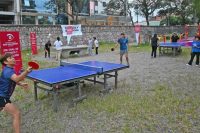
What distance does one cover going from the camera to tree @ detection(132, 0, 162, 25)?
5736cm

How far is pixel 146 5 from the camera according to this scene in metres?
57.9

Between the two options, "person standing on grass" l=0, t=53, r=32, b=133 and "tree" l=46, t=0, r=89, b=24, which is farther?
"tree" l=46, t=0, r=89, b=24

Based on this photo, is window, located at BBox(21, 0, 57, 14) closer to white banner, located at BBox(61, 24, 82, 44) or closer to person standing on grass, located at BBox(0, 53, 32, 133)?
white banner, located at BBox(61, 24, 82, 44)

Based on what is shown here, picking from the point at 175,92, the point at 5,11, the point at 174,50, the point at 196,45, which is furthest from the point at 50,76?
the point at 5,11

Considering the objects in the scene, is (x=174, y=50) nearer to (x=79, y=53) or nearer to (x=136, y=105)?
(x=79, y=53)

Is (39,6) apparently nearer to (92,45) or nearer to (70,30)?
(70,30)

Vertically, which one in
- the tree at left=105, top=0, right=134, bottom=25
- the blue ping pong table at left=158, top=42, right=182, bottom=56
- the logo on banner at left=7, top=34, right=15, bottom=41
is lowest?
the blue ping pong table at left=158, top=42, right=182, bottom=56

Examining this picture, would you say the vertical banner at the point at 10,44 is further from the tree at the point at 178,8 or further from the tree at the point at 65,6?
the tree at the point at 178,8

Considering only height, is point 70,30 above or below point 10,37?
above

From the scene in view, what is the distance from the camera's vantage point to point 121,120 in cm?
632

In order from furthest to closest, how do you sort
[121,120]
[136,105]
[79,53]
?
1. [79,53]
2. [136,105]
3. [121,120]

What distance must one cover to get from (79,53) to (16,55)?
1178 cm

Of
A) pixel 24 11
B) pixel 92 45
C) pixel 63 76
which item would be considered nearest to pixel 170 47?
pixel 92 45

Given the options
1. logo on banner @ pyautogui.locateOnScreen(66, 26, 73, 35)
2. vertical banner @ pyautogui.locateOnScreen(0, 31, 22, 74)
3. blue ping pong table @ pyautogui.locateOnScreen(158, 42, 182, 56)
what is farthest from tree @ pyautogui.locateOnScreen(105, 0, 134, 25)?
vertical banner @ pyautogui.locateOnScreen(0, 31, 22, 74)
